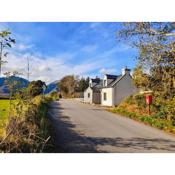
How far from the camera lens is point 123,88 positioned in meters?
28.1

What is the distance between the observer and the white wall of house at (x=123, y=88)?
27.7 metres

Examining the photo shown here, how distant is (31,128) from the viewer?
7102 mm

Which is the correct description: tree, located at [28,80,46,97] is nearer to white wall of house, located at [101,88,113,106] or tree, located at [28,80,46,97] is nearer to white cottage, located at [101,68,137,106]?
white cottage, located at [101,68,137,106]

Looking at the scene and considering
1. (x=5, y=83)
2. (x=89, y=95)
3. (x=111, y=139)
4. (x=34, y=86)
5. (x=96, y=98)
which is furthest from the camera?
(x=89, y=95)

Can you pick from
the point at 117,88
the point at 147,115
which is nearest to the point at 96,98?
the point at 117,88

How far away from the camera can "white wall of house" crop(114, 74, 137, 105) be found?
27.7m

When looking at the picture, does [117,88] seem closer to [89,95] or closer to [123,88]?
[123,88]

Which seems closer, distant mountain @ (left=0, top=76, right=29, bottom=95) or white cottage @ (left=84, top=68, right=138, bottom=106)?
distant mountain @ (left=0, top=76, right=29, bottom=95)

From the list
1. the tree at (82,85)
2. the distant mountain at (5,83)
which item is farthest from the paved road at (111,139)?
the tree at (82,85)

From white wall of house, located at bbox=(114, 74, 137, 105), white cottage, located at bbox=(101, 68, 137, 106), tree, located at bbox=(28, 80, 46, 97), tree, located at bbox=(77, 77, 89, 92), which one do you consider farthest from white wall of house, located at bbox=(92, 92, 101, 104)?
tree, located at bbox=(28, 80, 46, 97)

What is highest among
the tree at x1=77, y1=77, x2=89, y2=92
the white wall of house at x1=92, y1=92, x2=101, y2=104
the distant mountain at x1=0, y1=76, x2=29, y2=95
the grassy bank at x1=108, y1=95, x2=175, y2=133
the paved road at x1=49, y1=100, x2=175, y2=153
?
the tree at x1=77, y1=77, x2=89, y2=92

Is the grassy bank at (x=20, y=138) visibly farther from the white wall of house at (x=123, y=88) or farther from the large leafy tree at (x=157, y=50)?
the white wall of house at (x=123, y=88)

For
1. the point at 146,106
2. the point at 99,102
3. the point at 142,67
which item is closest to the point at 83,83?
the point at 99,102
